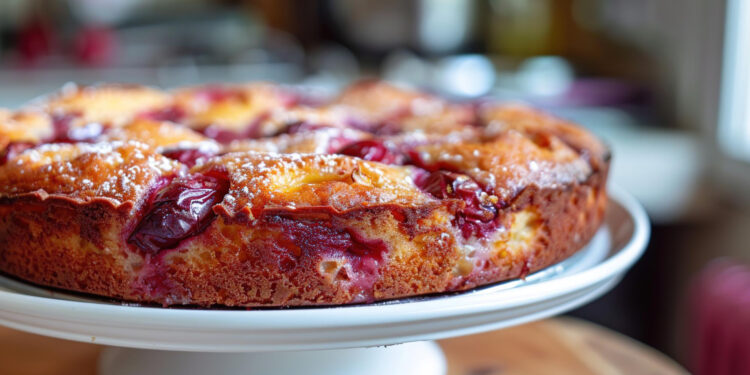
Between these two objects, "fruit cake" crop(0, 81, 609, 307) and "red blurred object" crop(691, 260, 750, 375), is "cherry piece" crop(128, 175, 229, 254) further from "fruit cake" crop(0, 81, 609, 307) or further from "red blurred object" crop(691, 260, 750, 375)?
"red blurred object" crop(691, 260, 750, 375)

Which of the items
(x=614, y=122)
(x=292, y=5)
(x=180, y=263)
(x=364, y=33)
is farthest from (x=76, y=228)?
(x=292, y=5)

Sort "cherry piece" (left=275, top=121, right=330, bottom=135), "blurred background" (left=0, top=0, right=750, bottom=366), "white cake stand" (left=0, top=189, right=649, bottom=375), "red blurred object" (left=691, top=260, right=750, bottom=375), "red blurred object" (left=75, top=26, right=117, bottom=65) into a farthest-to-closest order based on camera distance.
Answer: "red blurred object" (left=75, top=26, right=117, bottom=65) < "blurred background" (left=0, top=0, right=750, bottom=366) < "red blurred object" (left=691, top=260, right=750, bottom=375) < "cherry piece" (left=275, top=121, right=330, bottom=135) < "white cake stand" (left=0, top=189, right=649, bottom=375)

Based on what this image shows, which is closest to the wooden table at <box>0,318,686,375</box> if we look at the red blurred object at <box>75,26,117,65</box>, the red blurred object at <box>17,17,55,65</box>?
the red blurred object at <box>75,26,117,65</box>

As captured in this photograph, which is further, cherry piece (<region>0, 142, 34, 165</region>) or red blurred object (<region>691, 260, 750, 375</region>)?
red blurred object (<region>691, 260, 750, 375</region>)

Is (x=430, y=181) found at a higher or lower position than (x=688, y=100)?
higher

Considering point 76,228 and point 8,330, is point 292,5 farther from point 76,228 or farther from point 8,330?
point 76,228

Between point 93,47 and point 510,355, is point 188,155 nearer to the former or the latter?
point 510,355

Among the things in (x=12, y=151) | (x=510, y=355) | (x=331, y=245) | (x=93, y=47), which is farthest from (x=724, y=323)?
(x=93, y=47)

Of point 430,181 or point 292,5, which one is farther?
point 292,5
